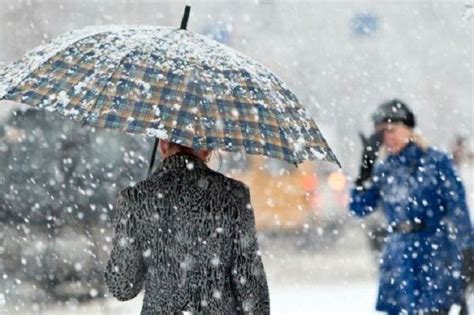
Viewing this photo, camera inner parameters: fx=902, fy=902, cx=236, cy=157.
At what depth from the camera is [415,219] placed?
513 centimetres

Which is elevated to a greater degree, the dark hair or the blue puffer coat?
the dark hair

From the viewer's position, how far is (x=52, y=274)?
26.6 feet

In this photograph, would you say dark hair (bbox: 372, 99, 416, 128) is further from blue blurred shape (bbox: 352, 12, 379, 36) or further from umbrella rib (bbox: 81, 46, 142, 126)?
blue blurred shape (bbox: 352, 12, 379, 36)

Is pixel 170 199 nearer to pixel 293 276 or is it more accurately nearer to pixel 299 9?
pixel 293 276

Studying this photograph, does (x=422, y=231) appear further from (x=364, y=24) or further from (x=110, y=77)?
(x=364, y=24)

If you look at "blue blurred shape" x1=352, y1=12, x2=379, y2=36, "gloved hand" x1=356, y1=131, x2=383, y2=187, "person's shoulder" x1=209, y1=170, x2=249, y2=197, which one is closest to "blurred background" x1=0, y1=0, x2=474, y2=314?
"blue blurred shape" x1=352, y1=12, x2=379, y2=36

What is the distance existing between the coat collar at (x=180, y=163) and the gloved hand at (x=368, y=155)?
105 inches

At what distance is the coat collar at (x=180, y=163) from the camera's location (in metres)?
2.87

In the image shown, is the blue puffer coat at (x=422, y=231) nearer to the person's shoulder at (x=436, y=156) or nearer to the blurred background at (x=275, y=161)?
the person's shoulder at (x=436, y=156)

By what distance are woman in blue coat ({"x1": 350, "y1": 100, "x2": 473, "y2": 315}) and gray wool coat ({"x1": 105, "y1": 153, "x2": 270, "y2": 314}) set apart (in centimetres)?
236

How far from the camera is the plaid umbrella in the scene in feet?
9.26

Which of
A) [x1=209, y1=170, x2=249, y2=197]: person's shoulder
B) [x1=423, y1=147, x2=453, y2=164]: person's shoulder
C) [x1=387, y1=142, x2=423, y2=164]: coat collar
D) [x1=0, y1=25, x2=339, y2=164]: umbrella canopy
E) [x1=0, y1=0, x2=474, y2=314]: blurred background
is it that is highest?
[x1=0, y1=25, x2=339, y2=164]: umbrella canopy

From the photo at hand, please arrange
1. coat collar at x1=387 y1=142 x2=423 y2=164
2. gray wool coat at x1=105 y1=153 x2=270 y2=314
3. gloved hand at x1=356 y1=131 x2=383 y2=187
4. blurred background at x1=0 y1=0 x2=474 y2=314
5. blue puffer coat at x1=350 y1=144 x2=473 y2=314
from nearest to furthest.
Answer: gray wool coat at x1=105 y1=153 x2=270 y2=314 < blue puffer coat at x1=350 y1=144 x2=473 y2=314 < coat collar at x1=387 y1=142 x2=423 y2=164 < gloved hand at x1=356 y1=131 x2=383 y2=187 < blurred background at x1=0 y1=0 x2=474 y2=314

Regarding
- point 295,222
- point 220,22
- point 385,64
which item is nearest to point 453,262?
point 295,222
